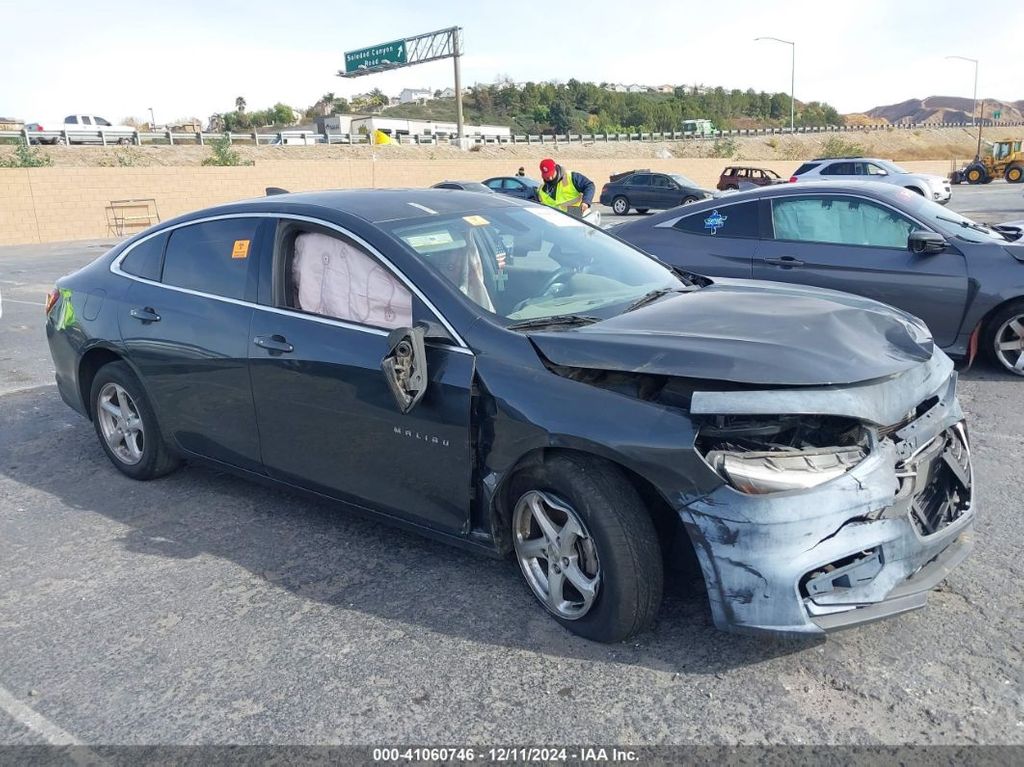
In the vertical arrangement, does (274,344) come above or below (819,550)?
above

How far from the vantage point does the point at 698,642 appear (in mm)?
3088

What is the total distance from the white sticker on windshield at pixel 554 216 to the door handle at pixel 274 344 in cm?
147

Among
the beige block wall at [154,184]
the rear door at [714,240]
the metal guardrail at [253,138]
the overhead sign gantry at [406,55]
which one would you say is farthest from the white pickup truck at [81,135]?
the rear door at [714,240]

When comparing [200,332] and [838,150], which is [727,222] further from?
[838,150]

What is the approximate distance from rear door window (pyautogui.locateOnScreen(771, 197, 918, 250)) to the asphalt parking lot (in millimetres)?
2750

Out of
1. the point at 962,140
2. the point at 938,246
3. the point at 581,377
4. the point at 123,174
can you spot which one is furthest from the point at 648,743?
the point at 962,140

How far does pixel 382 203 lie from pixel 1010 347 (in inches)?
197

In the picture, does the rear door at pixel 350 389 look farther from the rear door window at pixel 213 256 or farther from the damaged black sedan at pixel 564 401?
the rear door window at pixel 213 256

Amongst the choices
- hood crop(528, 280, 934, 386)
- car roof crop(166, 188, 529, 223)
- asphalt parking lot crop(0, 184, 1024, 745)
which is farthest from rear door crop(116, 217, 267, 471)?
hood crop(528, 280, 934, 386)

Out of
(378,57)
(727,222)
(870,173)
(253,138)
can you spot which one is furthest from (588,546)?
(378,57)

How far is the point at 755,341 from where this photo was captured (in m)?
2.95

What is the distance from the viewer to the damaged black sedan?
8.91 ft

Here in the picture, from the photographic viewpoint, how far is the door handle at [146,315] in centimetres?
454

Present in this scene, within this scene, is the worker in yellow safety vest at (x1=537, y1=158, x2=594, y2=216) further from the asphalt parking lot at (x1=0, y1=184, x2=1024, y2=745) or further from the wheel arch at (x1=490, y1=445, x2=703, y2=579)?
the wheel arch at (x1=490, y1=445, x2=703, y2=579)
